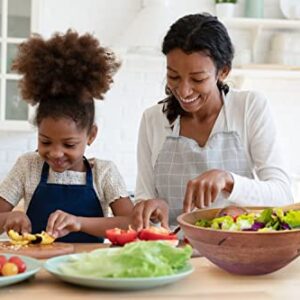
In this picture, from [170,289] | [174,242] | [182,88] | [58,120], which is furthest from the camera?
[58,120]

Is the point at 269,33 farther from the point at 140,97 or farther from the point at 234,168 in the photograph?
the point at 234,168


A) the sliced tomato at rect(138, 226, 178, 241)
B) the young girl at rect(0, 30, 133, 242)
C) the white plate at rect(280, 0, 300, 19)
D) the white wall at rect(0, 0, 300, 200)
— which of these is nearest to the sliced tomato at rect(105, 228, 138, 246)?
the sliced tomato at rect(138, 226, 178, 241)

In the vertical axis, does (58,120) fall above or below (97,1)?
below

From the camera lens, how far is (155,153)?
6.40 feet

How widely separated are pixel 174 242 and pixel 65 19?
8.48ft

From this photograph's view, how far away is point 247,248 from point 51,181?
37.2 inches

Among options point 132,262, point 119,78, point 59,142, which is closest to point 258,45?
point 119,78

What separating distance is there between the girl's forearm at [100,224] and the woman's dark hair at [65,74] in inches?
11.6

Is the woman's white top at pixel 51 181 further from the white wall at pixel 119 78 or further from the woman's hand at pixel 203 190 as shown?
the white wall at pixel 119 78

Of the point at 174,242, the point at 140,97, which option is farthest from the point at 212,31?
the point at 140,97

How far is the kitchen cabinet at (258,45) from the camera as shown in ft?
11.7

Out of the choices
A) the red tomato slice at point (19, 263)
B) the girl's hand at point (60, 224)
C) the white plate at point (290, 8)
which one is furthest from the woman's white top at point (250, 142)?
the white plate at point (290, 8)

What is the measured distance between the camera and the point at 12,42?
3.31 metres

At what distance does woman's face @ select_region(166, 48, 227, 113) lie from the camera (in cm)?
173
